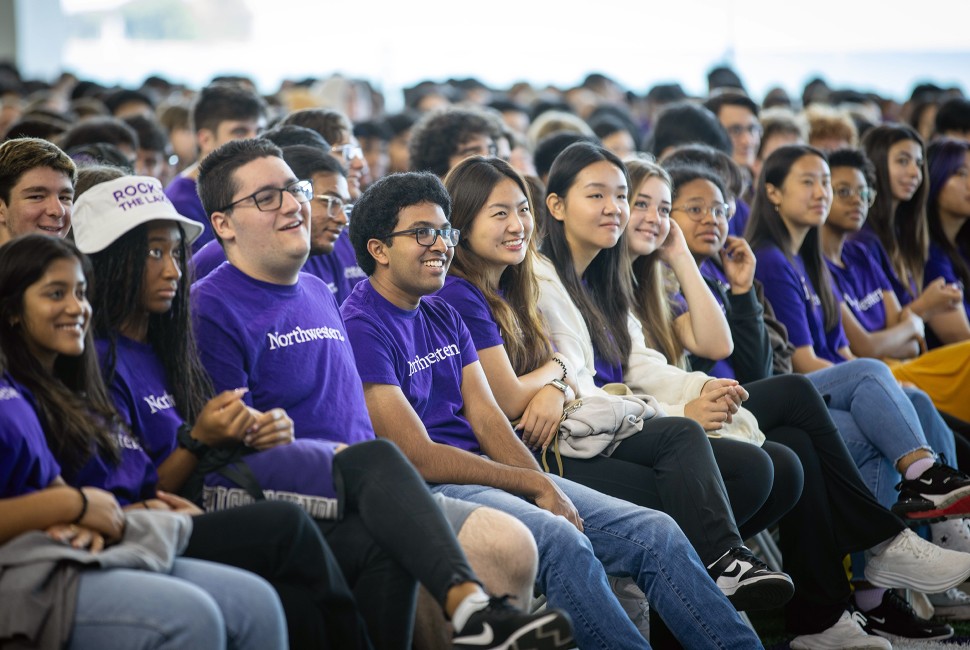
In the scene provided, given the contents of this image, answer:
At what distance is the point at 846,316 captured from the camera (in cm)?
439

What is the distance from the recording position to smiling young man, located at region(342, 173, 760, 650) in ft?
8.14

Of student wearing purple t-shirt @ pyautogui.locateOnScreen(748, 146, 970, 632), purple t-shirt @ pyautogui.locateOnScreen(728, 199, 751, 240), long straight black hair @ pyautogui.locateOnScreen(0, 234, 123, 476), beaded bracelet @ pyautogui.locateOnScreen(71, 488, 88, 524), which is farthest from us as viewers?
purple t-shirt @ pyautogui.locateOnScreen(728, 199, 751, 240)

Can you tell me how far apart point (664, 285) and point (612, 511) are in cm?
115

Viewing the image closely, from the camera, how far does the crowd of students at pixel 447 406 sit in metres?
2.07

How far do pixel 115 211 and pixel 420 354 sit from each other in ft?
2.59

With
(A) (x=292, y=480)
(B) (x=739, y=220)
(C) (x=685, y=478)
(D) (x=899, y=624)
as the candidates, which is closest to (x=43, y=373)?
(A) (x=292, y=480)

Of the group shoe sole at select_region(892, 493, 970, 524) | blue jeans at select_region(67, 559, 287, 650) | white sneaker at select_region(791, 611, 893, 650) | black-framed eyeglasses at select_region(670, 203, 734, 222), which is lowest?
white sneaker at select_region(791, 611, 893, 650)

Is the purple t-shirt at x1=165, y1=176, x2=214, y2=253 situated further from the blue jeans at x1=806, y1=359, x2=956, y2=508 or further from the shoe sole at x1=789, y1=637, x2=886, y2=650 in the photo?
the shoe sole at x1=789, y1=637, x2=886, y2=650

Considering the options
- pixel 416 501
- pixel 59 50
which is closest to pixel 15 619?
pixel 416 501

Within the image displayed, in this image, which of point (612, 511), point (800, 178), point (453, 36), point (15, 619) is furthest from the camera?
point (453, 36)

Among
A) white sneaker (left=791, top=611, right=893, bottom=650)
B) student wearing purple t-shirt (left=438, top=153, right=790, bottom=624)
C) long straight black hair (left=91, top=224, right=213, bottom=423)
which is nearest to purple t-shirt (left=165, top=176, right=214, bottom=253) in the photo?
student wearing purple t-shirt (left=438, top=153, right=790, bottom=624)

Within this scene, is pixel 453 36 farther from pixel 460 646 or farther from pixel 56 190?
pixel 460 646

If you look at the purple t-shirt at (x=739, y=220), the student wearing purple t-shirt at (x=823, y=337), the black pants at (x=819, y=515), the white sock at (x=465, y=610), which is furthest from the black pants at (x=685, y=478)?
the purple t-shirt at (x=739, y=220)

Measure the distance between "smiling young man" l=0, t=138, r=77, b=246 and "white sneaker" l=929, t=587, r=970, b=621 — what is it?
9.29ft
